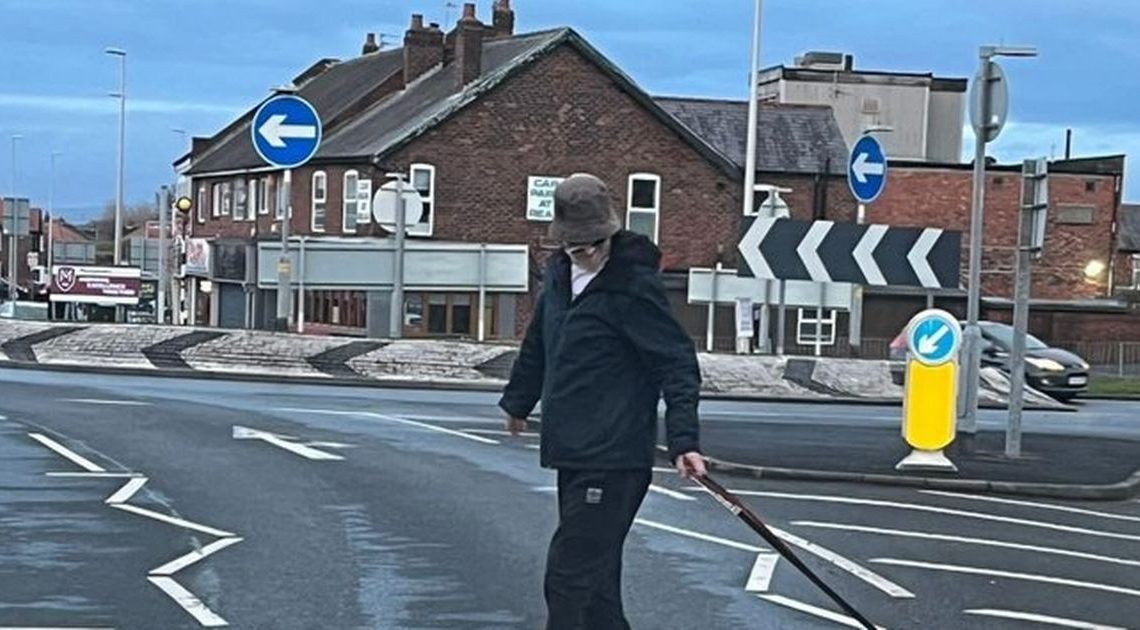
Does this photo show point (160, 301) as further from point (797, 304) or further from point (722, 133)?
point (797, 304)

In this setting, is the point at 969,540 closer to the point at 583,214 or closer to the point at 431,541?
the point at 431,541

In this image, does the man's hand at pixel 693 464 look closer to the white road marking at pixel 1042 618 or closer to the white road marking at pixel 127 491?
the white road marking at pixel 1042 618

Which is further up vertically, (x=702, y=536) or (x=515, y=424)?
(x=515, y=424)

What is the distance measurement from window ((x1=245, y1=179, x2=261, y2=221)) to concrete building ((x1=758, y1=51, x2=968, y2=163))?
21.3 m

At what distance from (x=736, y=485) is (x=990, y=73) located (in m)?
4.96

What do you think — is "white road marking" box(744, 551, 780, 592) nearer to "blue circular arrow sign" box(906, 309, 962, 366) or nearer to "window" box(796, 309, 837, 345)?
"blue circular arrow sign" box(906, 309, 962, 366)

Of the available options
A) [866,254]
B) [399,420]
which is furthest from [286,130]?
[866,254]

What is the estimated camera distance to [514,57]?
4706cm

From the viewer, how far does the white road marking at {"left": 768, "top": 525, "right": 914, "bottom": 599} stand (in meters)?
9.36

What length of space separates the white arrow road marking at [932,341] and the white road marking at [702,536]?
13.8 feet

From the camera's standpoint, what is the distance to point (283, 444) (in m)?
15.7

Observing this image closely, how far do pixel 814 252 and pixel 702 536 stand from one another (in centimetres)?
748

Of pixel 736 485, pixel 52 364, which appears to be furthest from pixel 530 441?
pixel 52 364

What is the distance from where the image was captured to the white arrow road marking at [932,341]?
49.0 feet
